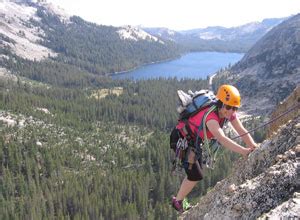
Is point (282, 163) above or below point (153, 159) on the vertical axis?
above

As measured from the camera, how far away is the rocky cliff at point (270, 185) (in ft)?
32.8

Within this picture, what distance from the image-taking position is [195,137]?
48.1ft

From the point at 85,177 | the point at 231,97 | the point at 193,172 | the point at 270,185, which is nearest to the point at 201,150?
the point at 193,172

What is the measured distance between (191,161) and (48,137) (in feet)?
613

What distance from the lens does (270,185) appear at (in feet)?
37.1

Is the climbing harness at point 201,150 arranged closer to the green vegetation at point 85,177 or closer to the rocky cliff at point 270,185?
the rocky cliff at point 270,185

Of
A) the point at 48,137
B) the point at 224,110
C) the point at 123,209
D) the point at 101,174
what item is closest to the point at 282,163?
the point at 224,110

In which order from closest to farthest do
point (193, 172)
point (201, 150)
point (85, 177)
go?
point (201, 150) → point (193, 172) → point (85, 177)

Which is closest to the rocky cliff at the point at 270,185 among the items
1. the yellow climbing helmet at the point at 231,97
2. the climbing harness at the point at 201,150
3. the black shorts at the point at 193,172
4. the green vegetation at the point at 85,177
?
the climbing harness at the point at 201,150

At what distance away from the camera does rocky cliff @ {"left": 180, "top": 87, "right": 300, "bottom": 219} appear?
32.8 ft

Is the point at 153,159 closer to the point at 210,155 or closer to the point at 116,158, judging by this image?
the point at 116,158

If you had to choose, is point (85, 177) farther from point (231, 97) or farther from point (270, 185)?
point (270, 185)

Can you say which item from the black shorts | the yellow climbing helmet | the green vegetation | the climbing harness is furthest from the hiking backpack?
the green vegetation

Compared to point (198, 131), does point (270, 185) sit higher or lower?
lower
